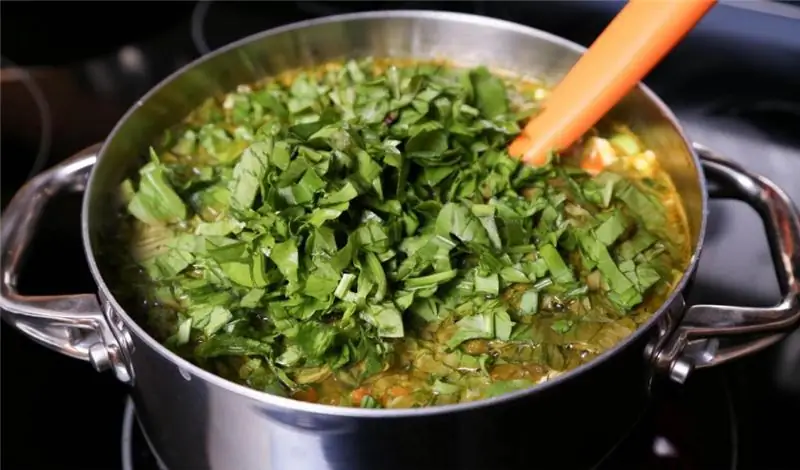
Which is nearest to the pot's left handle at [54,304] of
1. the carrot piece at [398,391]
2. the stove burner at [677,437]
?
the stove burner at [677,437]

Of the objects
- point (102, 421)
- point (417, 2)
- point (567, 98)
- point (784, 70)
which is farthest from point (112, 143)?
point (784, 70)

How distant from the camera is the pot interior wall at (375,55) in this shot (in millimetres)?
1066

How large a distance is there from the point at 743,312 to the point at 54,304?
0.69 metres

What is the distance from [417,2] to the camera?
1.48 m

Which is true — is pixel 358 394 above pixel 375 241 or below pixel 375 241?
below

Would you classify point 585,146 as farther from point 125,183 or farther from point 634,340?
point 125,183

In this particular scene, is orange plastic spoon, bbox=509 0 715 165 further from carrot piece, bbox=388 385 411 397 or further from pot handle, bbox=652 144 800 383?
carrot piece, bbox=388 385 411 397

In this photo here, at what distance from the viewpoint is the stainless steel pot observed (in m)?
0.73

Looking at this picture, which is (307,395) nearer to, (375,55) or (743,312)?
(743,312)

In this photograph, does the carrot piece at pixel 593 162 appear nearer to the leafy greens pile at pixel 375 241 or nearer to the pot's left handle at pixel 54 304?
the leafy greens pile at pixel 375 241

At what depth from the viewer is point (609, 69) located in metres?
0.97

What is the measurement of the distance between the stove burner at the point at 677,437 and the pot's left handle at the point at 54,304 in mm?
146

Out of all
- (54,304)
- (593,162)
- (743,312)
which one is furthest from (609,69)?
(54,304)

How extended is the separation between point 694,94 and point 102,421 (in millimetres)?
1004
